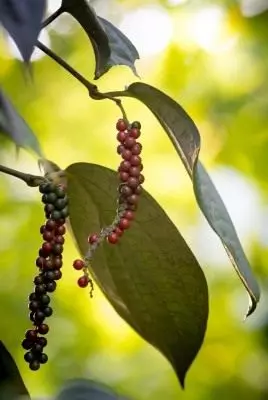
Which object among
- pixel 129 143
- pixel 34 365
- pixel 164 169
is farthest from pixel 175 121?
pixel 164 169

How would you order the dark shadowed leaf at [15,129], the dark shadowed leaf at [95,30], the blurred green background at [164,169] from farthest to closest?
the blurred green background at [164,169], the dark shadowed leaf at [95,30], the dark shadowed leaf at [15,129]

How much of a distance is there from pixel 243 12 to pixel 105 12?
0.62 ft

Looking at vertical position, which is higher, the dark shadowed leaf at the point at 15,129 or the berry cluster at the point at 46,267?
the dark shadowed leaf at the point at 15,129

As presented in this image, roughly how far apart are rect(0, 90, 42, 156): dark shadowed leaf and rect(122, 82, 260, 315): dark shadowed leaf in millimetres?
119

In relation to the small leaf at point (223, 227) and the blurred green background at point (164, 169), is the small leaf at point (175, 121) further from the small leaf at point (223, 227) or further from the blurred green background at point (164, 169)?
the blurred green background at point (164, 169)

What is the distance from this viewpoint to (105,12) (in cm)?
118

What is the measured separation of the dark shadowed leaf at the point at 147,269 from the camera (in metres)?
0.48

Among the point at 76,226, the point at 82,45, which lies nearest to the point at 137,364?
the point at 82,45

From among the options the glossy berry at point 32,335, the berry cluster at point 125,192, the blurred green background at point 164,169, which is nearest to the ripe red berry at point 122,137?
the berry cluster at point 125,192

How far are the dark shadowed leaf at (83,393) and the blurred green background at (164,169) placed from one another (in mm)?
710

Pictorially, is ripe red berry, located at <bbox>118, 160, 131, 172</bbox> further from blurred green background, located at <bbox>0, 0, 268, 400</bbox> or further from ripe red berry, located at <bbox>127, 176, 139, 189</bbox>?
blurred green background, located at <bbox>0, 0, 268, 400</bbox>

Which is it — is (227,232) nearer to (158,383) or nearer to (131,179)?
(131,179)

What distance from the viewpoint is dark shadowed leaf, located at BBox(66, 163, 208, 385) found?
477 millimetres

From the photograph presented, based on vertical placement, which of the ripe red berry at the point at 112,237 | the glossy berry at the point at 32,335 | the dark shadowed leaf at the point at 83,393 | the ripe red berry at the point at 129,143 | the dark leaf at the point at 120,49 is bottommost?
the glossy berry at the point at 32,335
